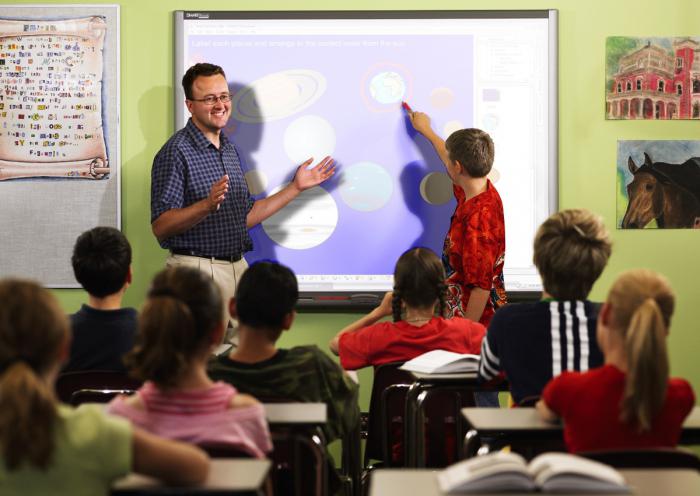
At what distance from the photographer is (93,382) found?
8.69 feet

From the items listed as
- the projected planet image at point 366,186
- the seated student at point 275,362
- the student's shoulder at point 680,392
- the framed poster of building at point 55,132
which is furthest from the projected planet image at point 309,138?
the student's shoulder at point 680,392

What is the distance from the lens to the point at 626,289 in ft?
6.39

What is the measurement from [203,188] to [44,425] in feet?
9.81

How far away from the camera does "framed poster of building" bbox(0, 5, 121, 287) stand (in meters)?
4.70

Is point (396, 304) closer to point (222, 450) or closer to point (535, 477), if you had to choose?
point (222, 450)

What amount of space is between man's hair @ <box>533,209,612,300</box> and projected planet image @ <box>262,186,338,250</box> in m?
2.29

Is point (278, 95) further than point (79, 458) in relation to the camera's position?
Yes

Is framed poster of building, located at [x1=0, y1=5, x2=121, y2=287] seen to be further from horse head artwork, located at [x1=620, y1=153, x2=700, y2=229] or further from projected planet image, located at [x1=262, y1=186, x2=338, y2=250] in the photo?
horse head artwork, located at [x1=620, y1=153, x2=700, y2=229]

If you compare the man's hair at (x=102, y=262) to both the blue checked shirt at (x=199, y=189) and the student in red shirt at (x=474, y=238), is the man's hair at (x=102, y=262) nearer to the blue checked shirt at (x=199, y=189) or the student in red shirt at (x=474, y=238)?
the blue checked shirt at (x=199, y=189)

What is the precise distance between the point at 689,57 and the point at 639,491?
3.71 meters

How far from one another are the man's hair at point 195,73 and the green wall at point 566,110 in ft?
1.30

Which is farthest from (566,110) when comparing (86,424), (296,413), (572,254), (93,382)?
(86,424)

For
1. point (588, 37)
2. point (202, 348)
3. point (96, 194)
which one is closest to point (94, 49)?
point (96, 194)

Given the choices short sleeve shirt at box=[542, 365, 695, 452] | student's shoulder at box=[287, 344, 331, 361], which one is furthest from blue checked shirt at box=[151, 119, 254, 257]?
short sleeve shirt at box=[542, 365, 695, 452]
